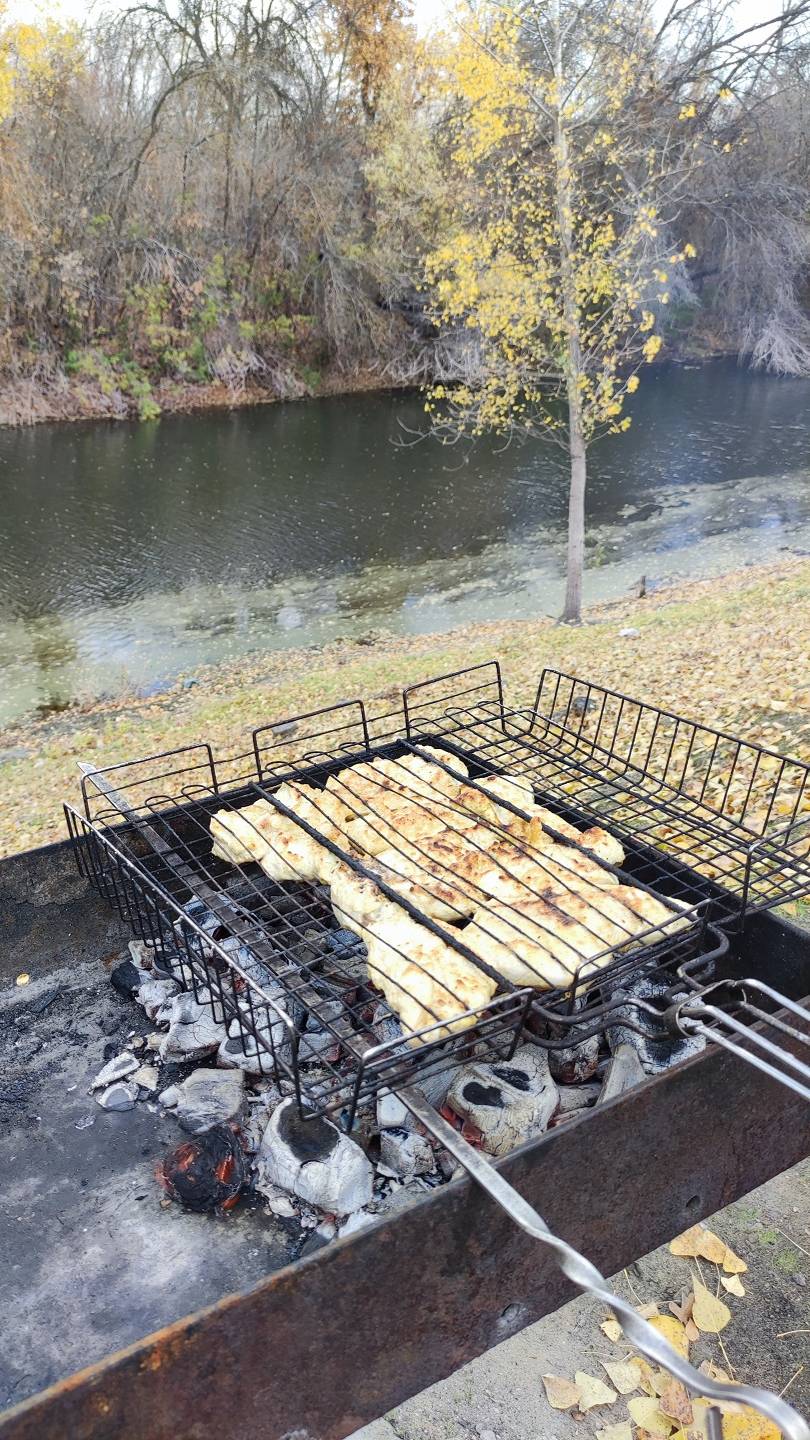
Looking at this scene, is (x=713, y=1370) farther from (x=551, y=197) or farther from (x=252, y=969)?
(x=551, y=197)

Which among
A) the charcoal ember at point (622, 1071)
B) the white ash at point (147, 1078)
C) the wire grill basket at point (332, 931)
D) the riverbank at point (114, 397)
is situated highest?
the riverbank at point (114, 397)

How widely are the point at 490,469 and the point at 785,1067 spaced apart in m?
21.9

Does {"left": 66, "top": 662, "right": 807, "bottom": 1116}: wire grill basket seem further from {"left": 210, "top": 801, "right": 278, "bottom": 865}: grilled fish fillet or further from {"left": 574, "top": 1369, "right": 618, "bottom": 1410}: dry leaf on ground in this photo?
{"left": 574, "top": 1369, "right": 618, "bottom": 1410}: dry leaf on ground

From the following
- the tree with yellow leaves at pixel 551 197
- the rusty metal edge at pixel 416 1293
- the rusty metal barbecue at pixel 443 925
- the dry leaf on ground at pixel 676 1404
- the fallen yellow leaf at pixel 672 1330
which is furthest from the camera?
the tree with yellow leaves at pixel 551 197

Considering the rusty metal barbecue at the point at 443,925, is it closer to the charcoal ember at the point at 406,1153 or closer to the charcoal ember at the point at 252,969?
the charcoal ember at the point at 252,969

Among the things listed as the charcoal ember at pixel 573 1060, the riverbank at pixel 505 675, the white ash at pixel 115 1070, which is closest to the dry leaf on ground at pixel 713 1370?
the charcoal ember at pixel 573 1060

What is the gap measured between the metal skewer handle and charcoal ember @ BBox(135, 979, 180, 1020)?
1602mm

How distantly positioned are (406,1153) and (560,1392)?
883mm

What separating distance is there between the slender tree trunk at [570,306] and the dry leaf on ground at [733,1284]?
9.91 metres

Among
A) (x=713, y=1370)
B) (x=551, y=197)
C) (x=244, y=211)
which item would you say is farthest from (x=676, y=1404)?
(x=244, y=211)

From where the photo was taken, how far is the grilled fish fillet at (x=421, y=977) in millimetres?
Answer: 3129

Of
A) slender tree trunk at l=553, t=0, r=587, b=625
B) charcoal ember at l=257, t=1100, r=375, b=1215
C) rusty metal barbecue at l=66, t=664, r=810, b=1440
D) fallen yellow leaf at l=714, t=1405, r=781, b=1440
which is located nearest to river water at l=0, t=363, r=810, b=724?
slender tree trunk at l=553, t=0, r=587, b=625

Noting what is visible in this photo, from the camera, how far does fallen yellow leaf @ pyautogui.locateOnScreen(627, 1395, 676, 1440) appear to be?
2994 mm

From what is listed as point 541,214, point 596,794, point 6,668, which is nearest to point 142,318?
point 6,668
